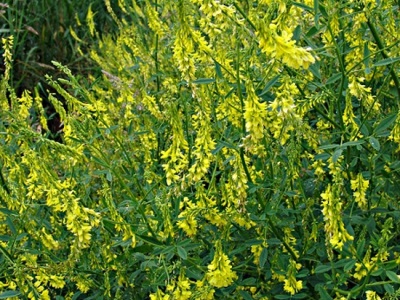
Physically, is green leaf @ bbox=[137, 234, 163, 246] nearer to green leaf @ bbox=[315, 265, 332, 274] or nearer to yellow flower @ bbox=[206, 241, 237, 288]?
yellow flower @ bbox=[206, 241, 237, 288]

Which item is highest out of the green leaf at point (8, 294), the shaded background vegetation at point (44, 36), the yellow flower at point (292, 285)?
the yellow flower at point (292, 285)

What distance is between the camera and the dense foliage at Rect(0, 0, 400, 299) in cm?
212

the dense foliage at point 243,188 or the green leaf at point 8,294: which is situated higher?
the dense foliage at point 243,188

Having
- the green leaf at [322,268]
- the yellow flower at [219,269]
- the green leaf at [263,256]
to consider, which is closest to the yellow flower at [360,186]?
the green leaf at [322,268]

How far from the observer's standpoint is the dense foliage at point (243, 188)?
2.12 m

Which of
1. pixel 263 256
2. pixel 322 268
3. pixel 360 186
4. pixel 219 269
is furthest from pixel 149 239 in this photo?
pixel 360 186

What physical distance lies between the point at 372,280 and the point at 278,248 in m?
0.33

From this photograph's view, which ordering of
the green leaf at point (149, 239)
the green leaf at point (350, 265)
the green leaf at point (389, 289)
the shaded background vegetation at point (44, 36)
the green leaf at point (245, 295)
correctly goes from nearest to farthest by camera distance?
the green leaf at point (389, 289), the green leaf at point (350, 265), the green leaf at point (149, 239), the green leaf at point (245, 295), the shaded background vegetation at point (44, 36)

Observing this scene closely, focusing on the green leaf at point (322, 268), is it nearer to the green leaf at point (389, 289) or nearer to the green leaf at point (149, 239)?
the green leaf at point (389, 289)

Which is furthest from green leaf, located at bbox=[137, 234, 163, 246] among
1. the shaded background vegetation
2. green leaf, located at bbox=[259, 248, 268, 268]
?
the shaded background vegetation

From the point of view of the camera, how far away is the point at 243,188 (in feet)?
7.18

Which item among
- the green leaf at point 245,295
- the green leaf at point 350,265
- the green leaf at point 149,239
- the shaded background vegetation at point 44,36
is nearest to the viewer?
the green leaf at point 350,265

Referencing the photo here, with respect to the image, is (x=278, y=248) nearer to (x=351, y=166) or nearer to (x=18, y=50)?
(x=351, y=166)

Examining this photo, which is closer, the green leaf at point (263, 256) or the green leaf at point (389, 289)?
the green leaf at point (389, 289)
